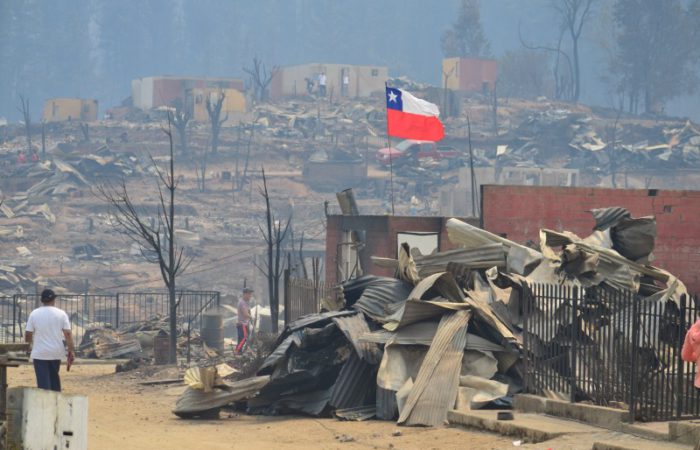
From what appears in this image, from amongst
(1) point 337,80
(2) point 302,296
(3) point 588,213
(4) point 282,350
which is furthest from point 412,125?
(1) point 337,80

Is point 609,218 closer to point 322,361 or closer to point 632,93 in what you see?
point 322,361

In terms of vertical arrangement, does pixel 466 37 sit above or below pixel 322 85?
above

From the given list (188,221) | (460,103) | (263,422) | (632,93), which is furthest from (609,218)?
(632,93)

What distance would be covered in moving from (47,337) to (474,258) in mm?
6190

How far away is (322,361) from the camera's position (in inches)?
656

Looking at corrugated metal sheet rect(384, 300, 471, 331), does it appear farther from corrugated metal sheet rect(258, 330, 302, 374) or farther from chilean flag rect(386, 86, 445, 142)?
chilean flag rect(386, 86, 445, 142)

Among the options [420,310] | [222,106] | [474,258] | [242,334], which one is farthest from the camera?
[222,106]

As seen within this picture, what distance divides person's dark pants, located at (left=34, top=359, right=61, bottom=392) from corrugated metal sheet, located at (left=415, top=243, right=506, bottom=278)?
17.9ft

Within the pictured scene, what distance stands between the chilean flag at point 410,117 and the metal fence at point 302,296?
6549mm

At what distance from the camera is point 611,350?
14922 mm

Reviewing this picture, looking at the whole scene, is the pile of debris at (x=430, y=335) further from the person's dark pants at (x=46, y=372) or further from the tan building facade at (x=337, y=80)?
the tan building facade at (x=337, y=80)

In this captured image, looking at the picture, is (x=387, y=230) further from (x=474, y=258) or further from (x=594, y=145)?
(x=594, y=145)

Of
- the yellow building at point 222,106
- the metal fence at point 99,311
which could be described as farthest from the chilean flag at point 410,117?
the yellow building at point 222,106

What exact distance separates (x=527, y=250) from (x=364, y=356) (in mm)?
2812
